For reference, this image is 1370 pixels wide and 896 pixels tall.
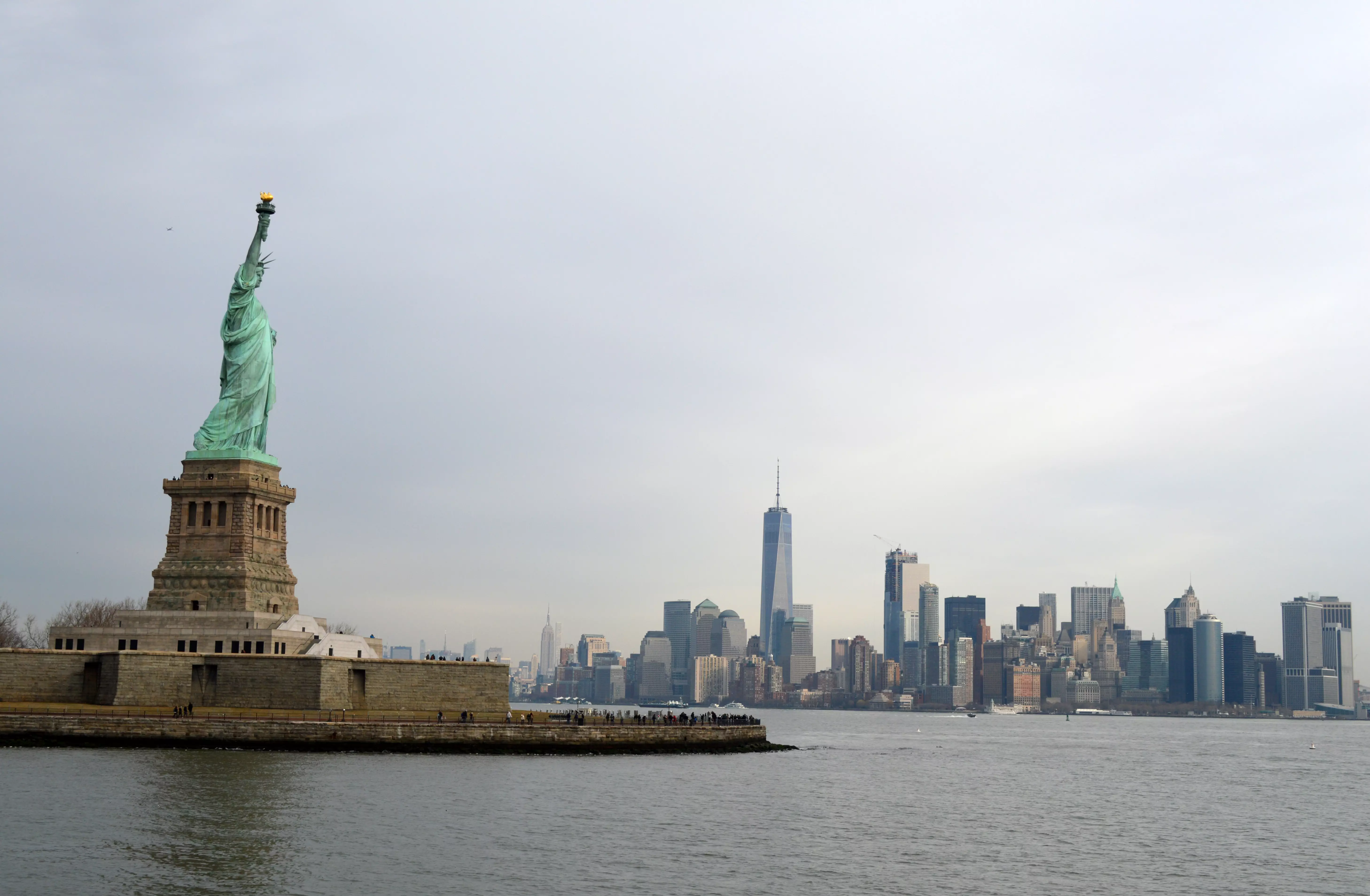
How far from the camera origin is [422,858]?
42719 mm

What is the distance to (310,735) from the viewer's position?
69250 millimetres

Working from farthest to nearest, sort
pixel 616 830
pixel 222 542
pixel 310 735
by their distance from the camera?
pixel 222 542 < pixel 310 735 < pixel 616 830

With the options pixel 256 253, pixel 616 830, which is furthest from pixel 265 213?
pixel 616 830

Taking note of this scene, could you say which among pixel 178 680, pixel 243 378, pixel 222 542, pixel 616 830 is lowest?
pixel 616 830

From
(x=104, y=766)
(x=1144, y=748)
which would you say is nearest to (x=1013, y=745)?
(x=1144, y=748)

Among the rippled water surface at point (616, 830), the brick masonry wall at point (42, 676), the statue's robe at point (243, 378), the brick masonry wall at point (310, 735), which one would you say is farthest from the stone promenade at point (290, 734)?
the statue's robe at point (243, 378)

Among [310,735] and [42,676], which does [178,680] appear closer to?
[42,676]

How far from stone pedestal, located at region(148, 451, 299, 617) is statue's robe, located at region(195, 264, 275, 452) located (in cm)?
131

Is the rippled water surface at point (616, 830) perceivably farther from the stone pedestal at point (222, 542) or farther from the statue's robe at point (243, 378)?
the statue's robe at point (243, 378)

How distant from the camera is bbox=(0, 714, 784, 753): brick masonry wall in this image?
67375mm

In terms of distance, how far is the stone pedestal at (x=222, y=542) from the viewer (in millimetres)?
77000

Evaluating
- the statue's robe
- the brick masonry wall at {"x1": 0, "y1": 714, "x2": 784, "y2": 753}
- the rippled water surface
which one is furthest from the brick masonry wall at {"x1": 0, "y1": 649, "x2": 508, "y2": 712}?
the statue's robe

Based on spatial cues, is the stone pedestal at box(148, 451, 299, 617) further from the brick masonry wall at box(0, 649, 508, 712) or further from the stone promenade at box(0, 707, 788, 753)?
the stone promenade at box(0, 707, 788, 753)

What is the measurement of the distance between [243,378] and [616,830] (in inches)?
1690
